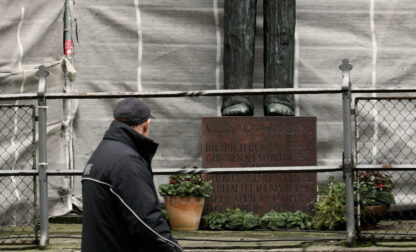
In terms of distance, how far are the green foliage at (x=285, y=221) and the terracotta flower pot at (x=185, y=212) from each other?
58 centimetres

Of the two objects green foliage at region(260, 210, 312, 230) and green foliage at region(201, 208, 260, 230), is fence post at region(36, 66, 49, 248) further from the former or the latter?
green foliage at region(260, 210, 312, 230)

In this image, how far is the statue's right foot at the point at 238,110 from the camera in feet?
22.3

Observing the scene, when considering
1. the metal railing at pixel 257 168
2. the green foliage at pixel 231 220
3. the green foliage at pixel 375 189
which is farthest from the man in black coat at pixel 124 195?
the green foliage at pixel 375 189

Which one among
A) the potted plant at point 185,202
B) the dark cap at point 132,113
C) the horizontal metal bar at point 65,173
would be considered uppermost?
the dark cap at point 132,113

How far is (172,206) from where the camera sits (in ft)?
21.4

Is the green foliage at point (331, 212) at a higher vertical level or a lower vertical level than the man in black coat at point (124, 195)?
lower

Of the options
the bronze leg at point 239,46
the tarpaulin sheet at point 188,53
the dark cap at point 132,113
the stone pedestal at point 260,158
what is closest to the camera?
the dark cap at point 132,113

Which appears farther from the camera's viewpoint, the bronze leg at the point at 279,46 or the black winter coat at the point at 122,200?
the bronze leg at the point at 279,46

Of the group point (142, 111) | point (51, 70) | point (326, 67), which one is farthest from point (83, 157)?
point (142, 111)

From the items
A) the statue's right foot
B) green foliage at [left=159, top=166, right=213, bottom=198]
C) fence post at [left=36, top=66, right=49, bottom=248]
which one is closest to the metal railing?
fence post at [left=36, top=66, right=49, bottom=248]

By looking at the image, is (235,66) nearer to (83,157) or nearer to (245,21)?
(245,21)

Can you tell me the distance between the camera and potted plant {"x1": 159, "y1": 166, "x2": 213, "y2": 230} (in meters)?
6.48

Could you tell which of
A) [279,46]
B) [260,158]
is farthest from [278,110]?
[279,46]

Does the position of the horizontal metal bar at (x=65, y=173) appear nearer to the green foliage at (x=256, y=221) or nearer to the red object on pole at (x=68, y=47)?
the green foliage at (x=256, y=221)
